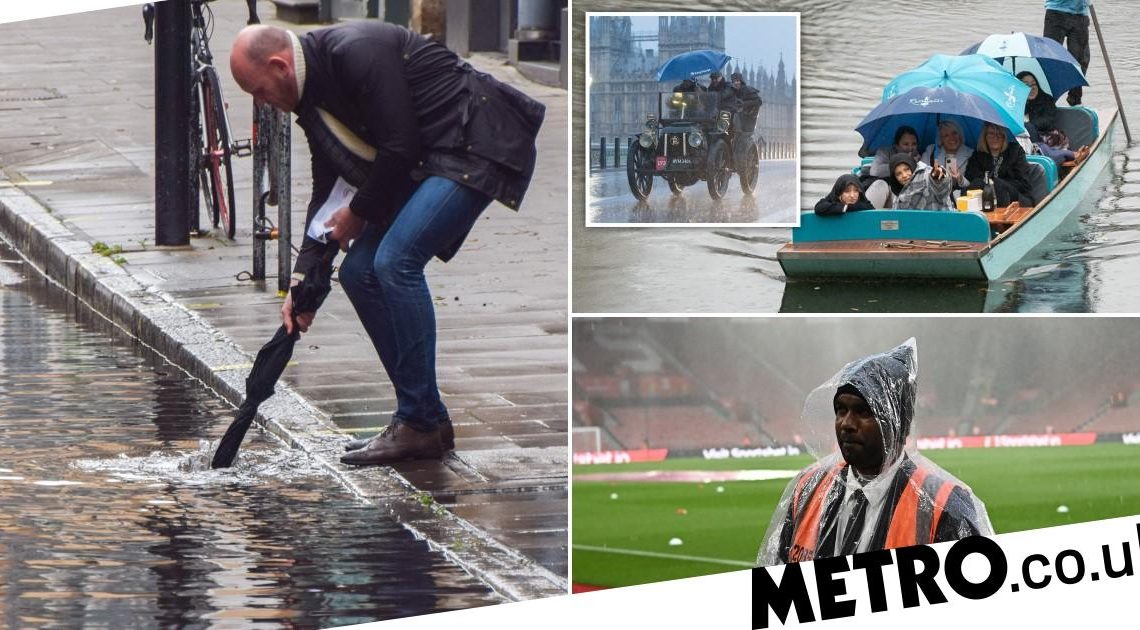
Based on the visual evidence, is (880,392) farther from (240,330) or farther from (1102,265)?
(240,330)

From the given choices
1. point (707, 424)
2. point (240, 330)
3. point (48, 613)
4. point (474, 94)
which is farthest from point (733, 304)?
point (48, 613)

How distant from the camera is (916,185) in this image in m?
9.39

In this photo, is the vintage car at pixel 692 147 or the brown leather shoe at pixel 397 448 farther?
the vintage car at pixel 692 147

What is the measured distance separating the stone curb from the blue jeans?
383 mm

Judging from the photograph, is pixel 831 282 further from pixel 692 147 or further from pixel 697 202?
pixel 692 147

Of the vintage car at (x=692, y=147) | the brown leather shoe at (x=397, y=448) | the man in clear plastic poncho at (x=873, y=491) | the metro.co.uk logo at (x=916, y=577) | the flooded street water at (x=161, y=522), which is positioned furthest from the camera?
the vintage car at (x=692, y=147)

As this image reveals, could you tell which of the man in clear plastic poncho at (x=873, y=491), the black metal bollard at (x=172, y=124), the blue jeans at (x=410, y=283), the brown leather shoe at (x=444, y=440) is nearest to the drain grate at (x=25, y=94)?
the black metal bollard at (x=172, y=124)

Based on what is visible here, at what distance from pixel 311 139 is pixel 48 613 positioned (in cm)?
242

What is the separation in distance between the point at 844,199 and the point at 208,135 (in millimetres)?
2995

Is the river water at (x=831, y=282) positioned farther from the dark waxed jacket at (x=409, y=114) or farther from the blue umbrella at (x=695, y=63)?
the dark waxed jacket at (x=409, y=114)

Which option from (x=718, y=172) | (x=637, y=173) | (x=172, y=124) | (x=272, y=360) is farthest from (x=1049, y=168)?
(x=172, y=124)

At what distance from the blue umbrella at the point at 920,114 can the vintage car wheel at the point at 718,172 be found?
64cm

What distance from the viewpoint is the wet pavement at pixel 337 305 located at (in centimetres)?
875

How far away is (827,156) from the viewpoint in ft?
29.9
